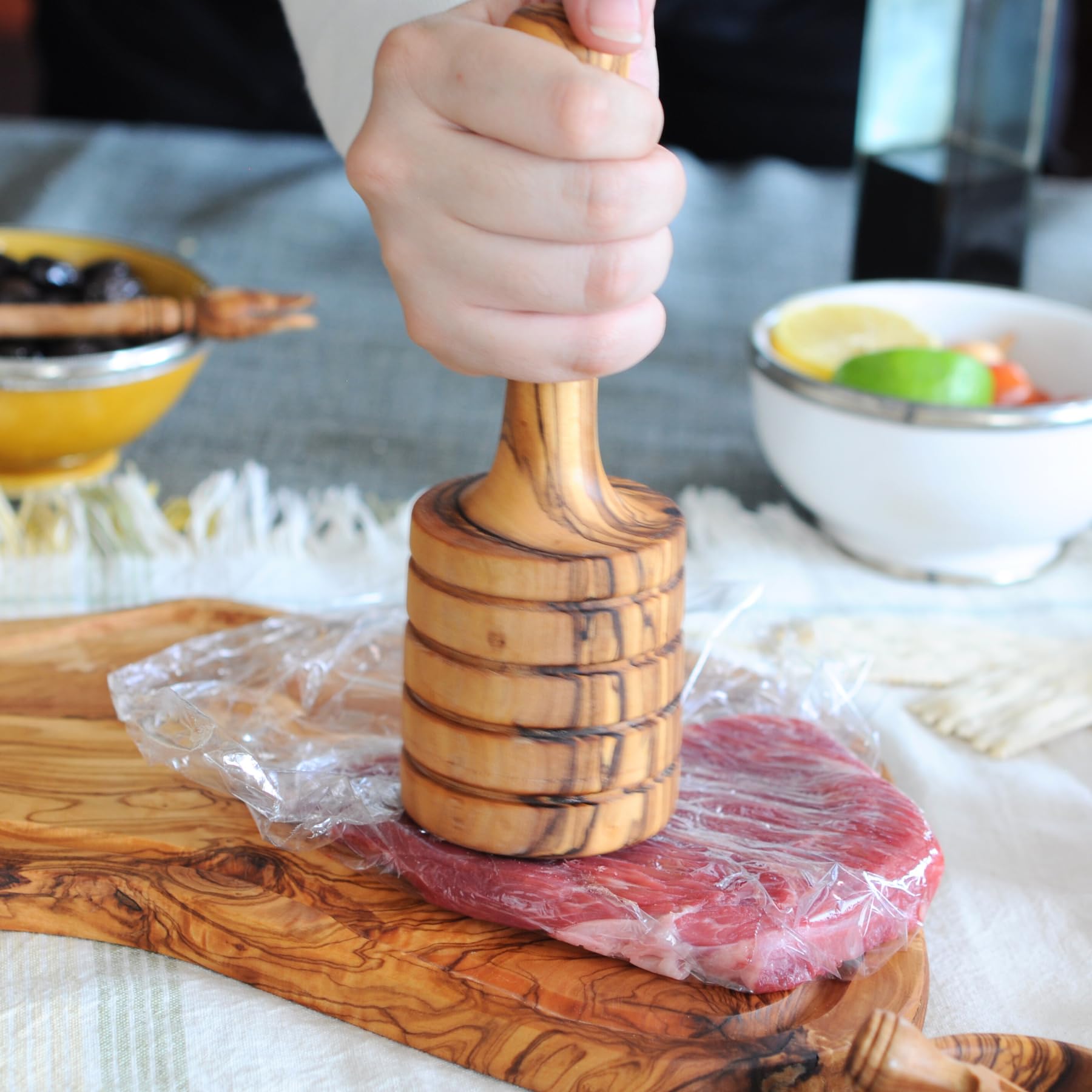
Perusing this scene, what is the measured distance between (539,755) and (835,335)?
48 cm

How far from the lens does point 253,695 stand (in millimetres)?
560

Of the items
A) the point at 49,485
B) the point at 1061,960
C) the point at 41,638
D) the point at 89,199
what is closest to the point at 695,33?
the point at 89,199

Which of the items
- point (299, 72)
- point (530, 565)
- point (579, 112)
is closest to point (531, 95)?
point (579, 112)

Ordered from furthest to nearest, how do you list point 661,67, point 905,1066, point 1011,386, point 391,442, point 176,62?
point 176,62 → point 661,67 → point 391,442 → point 1011,386 → point 905,1066

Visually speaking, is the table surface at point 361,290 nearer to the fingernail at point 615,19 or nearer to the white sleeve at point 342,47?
the white sleeve at point 342,47

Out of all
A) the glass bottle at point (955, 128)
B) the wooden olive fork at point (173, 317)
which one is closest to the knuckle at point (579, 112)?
the wooden olive fork at point (173, 317)

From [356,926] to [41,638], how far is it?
0.94 ft

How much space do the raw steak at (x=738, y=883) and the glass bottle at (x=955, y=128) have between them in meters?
0.63

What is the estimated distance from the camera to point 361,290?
3.84 feet

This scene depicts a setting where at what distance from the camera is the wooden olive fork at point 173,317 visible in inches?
31.5

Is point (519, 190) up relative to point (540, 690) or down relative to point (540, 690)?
up

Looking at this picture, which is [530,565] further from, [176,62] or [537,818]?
[176,62]

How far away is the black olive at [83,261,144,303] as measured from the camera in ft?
2.76

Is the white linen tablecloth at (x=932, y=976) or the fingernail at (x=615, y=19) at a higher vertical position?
the fingernail at (x=615, y=19)
